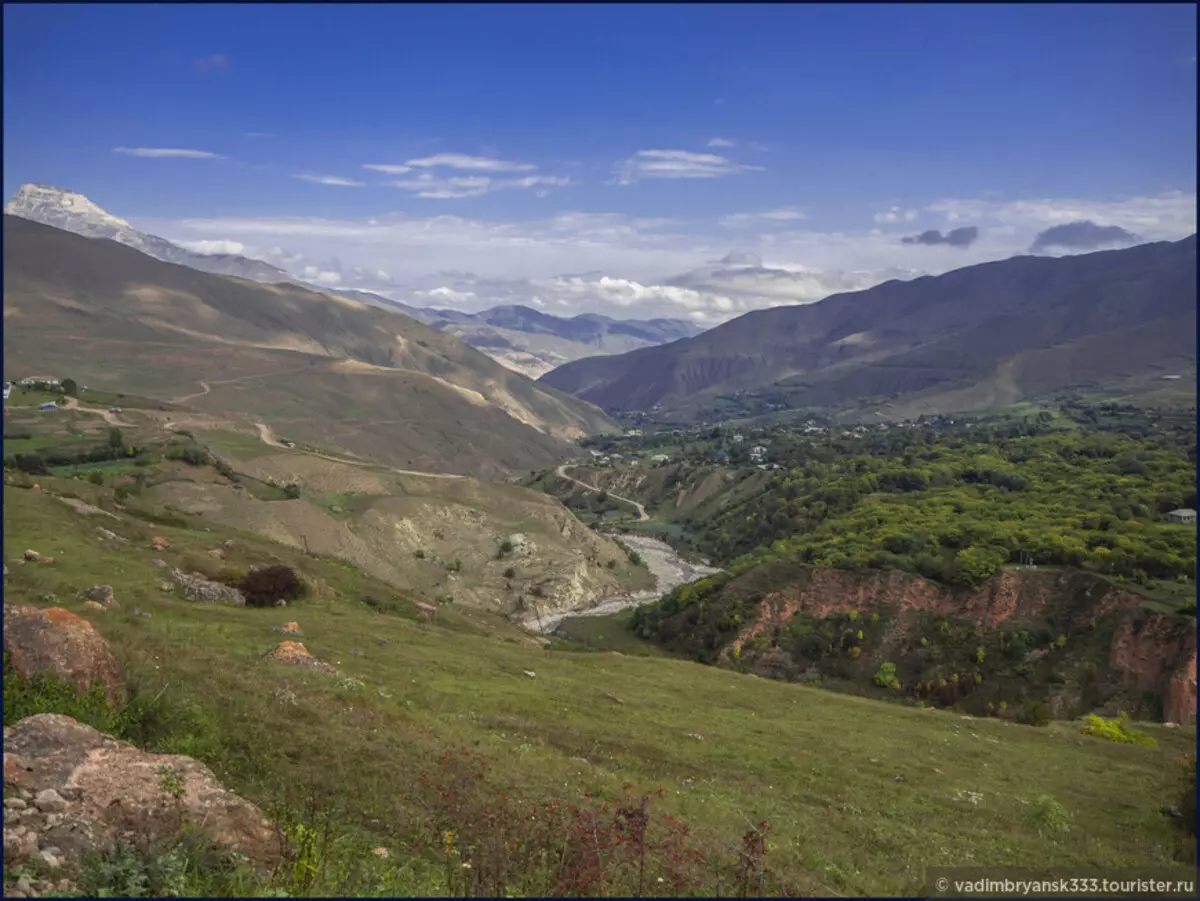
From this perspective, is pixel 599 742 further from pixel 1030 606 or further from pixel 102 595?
pixel 1030 606

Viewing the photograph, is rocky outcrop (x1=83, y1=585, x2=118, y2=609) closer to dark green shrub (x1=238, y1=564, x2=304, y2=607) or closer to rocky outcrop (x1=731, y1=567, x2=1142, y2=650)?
dark green shrub (x1=238, y1=564, x2=304, y2=607)

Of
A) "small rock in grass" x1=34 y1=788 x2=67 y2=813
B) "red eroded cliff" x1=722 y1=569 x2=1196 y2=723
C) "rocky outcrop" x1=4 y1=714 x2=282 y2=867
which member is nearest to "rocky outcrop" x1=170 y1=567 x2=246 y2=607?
"rocky outcrop" x1=4 y1=714 x2=282 y2=867

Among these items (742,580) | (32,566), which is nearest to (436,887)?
(32,566)

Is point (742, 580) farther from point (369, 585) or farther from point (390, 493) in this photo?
point (390, 493)

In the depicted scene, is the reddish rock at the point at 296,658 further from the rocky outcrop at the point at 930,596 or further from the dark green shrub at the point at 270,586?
the rocky outcrop at the point at 930,596

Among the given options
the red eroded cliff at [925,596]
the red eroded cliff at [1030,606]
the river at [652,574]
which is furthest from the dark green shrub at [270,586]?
the river at [652,574]

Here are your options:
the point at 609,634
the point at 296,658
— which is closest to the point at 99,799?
the point at 296,658
